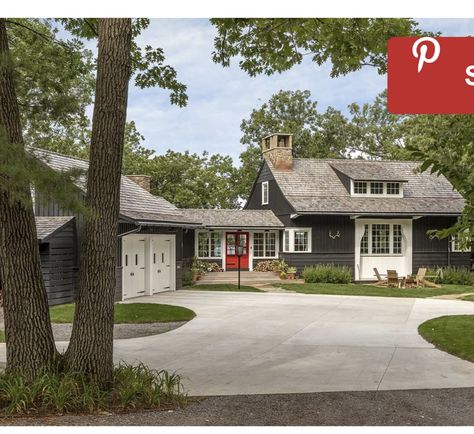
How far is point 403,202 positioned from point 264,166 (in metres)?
7.15

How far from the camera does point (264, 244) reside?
28266 mm

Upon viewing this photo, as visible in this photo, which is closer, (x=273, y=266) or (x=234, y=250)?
(x=273, y=266)

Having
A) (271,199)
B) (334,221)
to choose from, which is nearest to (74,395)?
(334,221)

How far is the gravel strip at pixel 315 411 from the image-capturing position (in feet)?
21.5

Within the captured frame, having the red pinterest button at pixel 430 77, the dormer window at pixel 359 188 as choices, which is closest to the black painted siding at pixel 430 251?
the dormer window at pixel 359 188

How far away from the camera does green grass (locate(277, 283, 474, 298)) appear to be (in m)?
21.8

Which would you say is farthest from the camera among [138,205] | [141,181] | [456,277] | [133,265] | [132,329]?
[456,277]

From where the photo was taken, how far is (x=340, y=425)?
647cm

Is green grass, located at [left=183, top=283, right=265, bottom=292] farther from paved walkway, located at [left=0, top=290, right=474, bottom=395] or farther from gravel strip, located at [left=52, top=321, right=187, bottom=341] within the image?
gravel strip, located at [left=52, top=321, right=187, bottom=341]

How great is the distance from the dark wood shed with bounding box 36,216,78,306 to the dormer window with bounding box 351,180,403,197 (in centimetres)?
1504

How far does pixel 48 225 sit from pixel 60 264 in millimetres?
1185

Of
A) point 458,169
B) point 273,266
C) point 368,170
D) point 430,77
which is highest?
point 368,170

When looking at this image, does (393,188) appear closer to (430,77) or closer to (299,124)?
(299,124)

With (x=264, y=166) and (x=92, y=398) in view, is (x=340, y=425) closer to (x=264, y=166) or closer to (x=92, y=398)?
(x=92, y=398)
